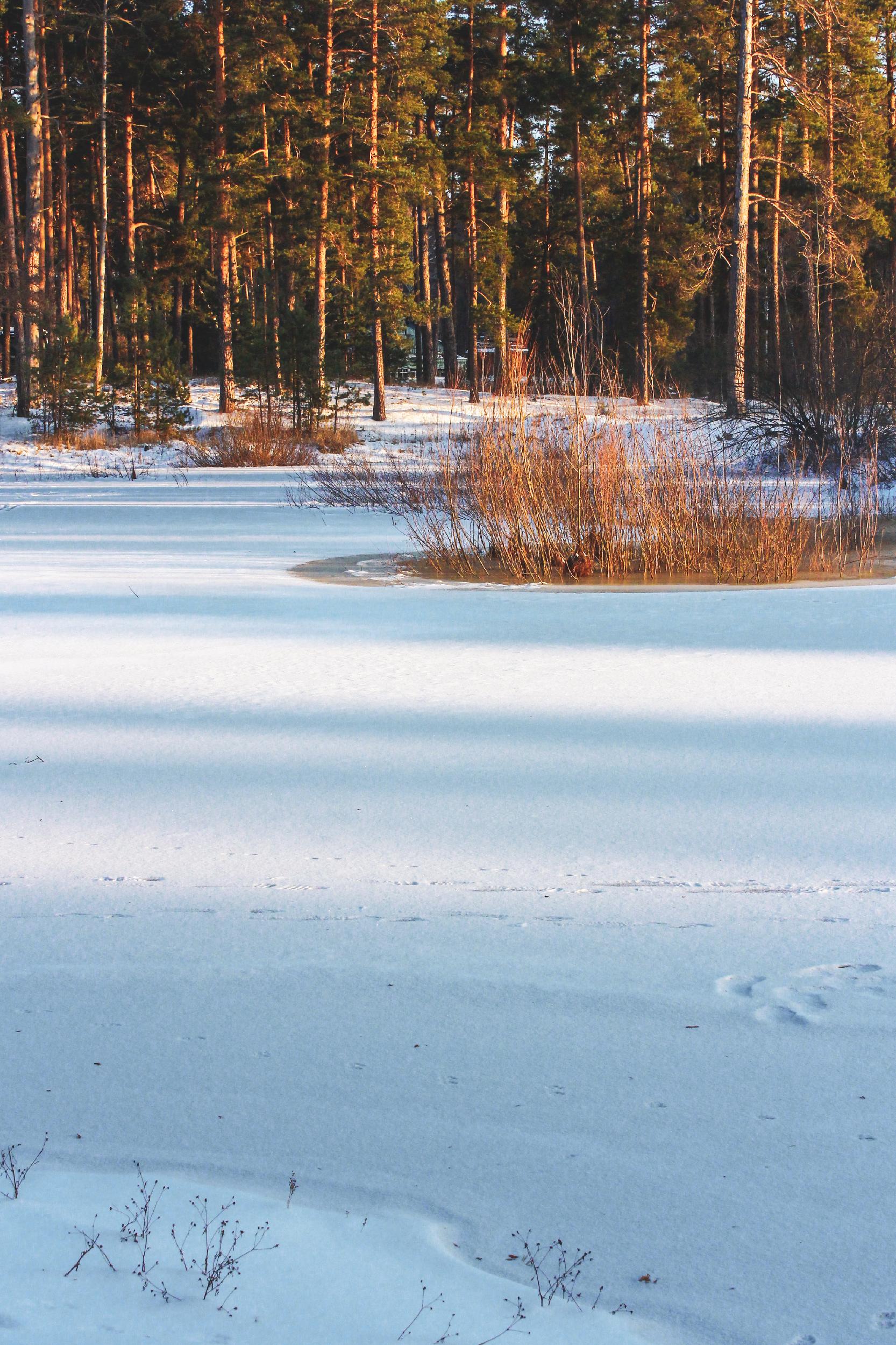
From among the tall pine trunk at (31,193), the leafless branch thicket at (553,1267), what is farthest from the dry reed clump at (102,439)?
the leafless branch thicket at (553,1267)

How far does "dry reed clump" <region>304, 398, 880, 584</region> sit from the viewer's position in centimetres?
941

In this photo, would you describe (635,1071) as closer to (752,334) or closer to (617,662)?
(617,662)

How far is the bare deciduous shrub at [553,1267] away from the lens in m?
1.80

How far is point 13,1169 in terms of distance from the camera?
2.04 metres

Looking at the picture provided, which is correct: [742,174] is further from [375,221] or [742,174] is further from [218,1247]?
[218,1247]

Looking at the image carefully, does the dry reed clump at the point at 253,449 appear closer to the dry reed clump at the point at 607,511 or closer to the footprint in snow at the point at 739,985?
the dry reed clump at the point at 607,511

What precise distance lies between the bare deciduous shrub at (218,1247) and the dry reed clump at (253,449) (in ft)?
60.8

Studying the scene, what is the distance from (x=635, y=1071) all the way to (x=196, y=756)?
2.52 metres

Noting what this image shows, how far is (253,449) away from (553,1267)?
1950cm

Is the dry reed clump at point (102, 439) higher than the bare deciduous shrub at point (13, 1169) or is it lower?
higher

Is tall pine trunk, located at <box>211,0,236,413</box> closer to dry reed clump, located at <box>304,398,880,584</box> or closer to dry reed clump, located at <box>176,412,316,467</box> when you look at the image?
dry reed clump, located at <box>176,412,316,467</box>

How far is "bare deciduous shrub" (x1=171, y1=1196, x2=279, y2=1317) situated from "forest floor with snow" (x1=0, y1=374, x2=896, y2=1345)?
0.05 ft

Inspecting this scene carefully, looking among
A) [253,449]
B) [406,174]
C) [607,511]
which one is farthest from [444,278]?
[607,511]

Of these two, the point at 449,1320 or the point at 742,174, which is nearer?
the point at 449,1320
